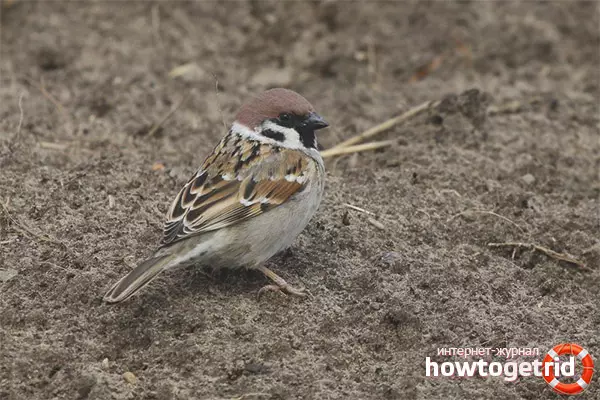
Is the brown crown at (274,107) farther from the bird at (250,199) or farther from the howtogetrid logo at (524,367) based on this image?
the howtogetrid logo at (524,367)

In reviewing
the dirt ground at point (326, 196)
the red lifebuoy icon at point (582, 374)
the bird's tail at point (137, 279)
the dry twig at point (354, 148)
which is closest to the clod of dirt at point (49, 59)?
the dirt ground at point (326, 196)

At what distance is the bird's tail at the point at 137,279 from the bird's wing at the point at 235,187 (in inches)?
4.2

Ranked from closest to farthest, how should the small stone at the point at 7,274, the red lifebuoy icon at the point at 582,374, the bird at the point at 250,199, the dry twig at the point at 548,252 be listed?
the red lifebuoy icon at the point at 582,374, the bird at the point at 250,199, the small stone at the point at 7,274, the dry twig at the point at 548,252

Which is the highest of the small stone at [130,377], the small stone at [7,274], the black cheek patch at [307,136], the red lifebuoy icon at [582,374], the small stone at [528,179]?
the black cheek patch at [307,136]

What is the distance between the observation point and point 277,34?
25.7 feet

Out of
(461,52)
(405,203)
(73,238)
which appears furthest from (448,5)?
(73,238)

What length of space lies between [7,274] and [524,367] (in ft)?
8.48

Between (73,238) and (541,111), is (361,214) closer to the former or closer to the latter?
(73,238)

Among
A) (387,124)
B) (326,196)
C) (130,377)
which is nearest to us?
(130,377)

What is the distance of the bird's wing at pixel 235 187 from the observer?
4464mm

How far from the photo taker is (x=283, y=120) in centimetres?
493

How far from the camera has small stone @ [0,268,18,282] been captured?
4535 millimetres

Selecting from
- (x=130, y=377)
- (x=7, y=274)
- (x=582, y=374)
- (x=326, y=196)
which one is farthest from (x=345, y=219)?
(x=7, y=274)

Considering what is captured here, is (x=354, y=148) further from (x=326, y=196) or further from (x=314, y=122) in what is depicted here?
(x=314, y=122)
